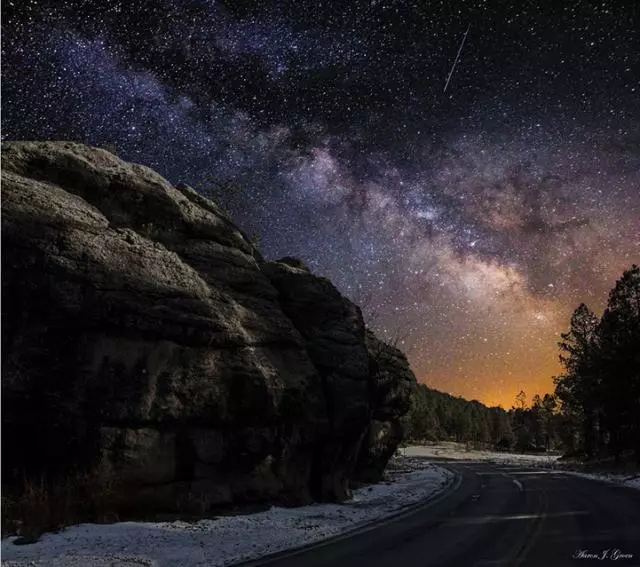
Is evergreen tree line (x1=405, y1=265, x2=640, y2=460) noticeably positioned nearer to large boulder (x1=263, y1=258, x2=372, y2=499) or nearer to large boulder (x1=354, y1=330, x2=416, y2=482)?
large boulder (x1=354, y1=330, x2=416, y2=482)

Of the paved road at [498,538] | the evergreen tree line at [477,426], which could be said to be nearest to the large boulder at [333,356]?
the paved road at [498,538]

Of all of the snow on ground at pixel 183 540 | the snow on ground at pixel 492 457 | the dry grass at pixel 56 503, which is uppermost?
the dry grass at pixel 56 503

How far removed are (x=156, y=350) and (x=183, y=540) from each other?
17.5ft

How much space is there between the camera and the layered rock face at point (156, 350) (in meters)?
13.9

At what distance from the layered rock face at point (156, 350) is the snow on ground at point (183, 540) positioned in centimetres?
150

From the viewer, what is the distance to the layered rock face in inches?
545

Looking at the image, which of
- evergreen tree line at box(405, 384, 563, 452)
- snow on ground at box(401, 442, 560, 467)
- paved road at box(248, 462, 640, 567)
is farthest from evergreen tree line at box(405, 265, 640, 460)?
evergreen tree line at box(405, 384, 563, 452)

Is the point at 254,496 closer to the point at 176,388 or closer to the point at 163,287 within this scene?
the point at 176,388

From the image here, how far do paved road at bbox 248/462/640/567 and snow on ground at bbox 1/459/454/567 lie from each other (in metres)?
1.09

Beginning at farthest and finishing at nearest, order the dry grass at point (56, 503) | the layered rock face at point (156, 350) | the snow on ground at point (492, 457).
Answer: the snow on ground at point (492, 457)
the layered rock face at point (156, 350)
the dry grass at point (56, 503)

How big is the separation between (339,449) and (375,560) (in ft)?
37.7

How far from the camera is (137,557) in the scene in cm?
1040

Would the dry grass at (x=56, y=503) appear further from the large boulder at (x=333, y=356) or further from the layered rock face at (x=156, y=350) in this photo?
the large boulder at (x=333, y=356)

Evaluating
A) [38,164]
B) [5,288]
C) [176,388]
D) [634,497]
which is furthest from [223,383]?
[634,497]
